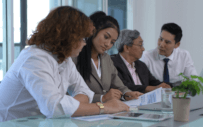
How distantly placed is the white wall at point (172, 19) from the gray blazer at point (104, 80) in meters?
3.11

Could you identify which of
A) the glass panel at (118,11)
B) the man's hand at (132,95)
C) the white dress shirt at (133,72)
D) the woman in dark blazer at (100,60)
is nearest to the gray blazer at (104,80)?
the woman in dark blazer at (100,60)

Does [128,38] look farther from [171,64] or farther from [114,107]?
[114,107]

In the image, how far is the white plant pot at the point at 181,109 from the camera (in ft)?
3.60

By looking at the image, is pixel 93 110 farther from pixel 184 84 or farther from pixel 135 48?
pixel 135 48

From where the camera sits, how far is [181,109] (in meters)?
1.11

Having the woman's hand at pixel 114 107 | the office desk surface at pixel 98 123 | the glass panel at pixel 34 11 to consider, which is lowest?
the woman's hand at pixel 114 107

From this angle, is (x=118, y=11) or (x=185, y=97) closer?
(x=185, y=97)

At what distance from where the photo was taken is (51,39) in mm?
1395

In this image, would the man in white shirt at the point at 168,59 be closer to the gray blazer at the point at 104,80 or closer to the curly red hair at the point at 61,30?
the gray blazer at the point at 104,80

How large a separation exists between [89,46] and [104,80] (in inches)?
13.8

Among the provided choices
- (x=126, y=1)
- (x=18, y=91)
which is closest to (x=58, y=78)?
(x=18, y=91)

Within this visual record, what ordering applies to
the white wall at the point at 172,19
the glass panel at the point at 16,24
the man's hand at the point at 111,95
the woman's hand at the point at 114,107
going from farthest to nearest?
the white wall at the point at 172,19, the glass panel at the point at 16,24, the man's hand at the point at 111,95, the woman's hand at the point at 114,107

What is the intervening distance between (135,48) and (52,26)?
5.40 ft

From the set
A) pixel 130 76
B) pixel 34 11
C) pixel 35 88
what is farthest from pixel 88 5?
pixel 35 88
